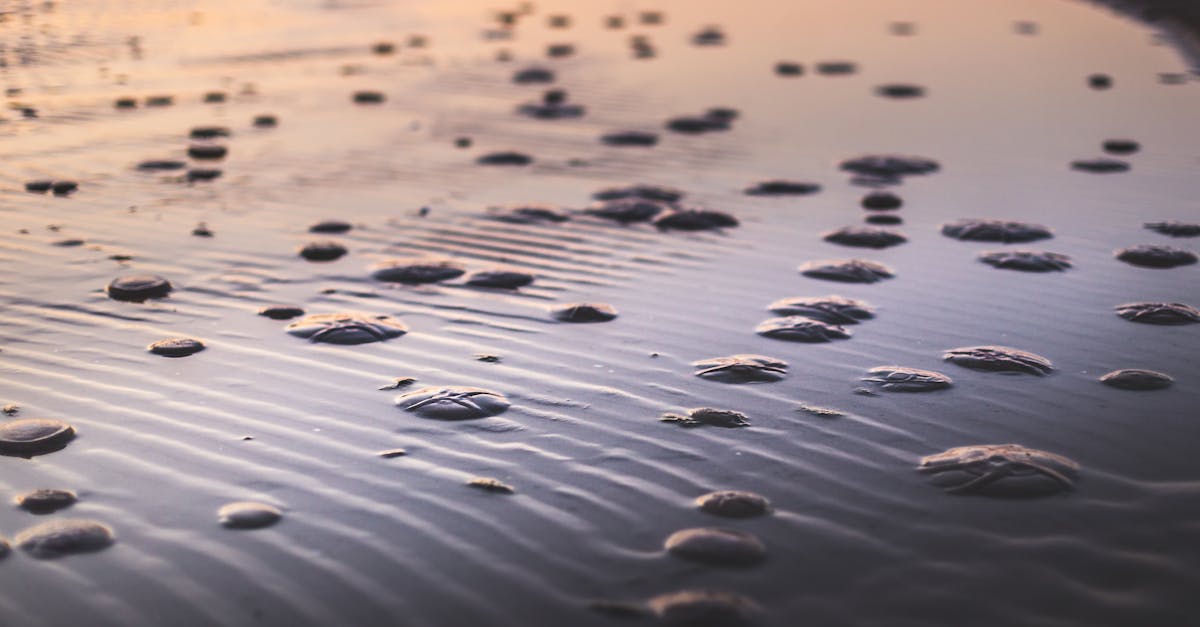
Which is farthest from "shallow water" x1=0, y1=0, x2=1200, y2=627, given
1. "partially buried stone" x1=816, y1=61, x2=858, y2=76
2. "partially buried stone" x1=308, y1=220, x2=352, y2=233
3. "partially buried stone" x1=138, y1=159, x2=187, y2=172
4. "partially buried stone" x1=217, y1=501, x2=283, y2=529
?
"partially buried stone" x1=816, y1=61, x2=858, y2=76

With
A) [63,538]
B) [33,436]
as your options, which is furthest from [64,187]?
[63,538]

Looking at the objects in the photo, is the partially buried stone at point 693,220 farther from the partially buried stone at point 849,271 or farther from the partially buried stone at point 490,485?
the partially buried stone at point 490,485

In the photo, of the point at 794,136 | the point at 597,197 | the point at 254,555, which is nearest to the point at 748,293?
the point at 597,197

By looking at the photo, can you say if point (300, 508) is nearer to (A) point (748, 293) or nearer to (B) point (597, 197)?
(A) point (748, 293)

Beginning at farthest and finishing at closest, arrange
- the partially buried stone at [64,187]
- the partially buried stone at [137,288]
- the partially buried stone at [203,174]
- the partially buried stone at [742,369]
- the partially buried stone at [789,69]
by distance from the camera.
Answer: the partially buried stone at [789,69], the partially buried stone at [203,174], the partially buried stone at [64,187], the partially buried stone at [137,288], the partially buried stone at [742,369]

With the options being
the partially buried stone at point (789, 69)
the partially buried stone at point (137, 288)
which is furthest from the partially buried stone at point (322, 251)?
the partially buried stone at point (789, 69)
